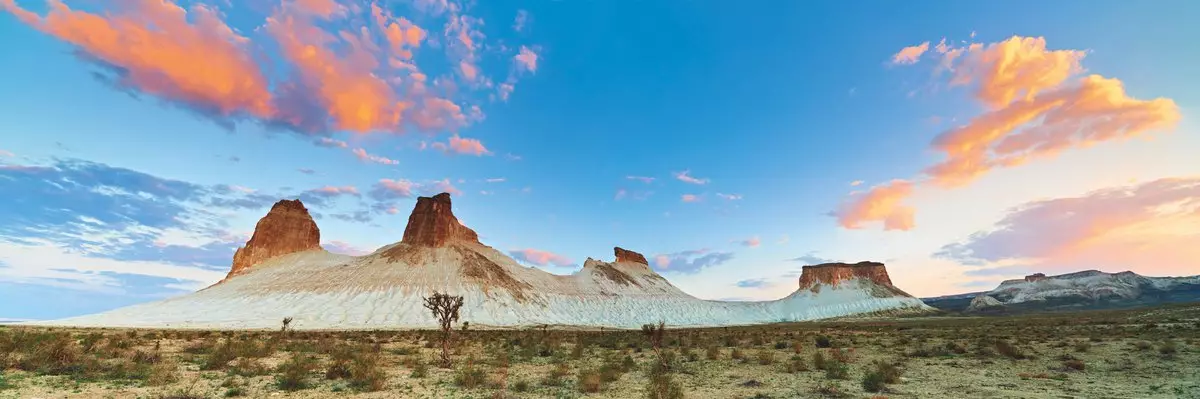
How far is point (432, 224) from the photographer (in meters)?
128

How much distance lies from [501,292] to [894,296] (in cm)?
13301

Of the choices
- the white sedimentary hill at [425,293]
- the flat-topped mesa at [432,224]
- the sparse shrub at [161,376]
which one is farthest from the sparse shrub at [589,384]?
the flat-topped mesa at [432,224]

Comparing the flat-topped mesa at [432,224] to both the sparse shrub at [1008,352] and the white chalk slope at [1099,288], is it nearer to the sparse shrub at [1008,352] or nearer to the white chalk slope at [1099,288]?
the sparse shrub at [1008,352]

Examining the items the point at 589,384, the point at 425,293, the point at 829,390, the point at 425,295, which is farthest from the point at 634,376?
the point at 425,293

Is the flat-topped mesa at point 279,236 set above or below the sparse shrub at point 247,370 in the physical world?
above

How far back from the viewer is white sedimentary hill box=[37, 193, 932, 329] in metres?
91.9

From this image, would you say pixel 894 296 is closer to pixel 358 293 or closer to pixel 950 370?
pixel 358 293

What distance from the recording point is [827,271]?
186875 mm

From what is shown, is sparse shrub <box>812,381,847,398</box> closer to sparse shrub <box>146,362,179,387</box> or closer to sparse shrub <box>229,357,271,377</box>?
sparse shrub <box>229,357,271,377</box>

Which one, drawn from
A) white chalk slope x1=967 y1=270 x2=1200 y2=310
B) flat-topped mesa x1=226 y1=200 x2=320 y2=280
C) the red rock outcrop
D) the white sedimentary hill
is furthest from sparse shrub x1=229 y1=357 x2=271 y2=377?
white chalk slope x1=967 y1=270 x2=1200 y2=310

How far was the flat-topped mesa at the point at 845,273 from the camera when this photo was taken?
183625 mm

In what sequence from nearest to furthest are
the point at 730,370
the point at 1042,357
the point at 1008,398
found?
the point at 1008,398
the point at 730,370
the point at 1042,357

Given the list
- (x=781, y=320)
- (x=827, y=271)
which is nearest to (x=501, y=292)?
(x=781, y=320)

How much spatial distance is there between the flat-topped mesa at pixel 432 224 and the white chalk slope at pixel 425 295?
3.14m
